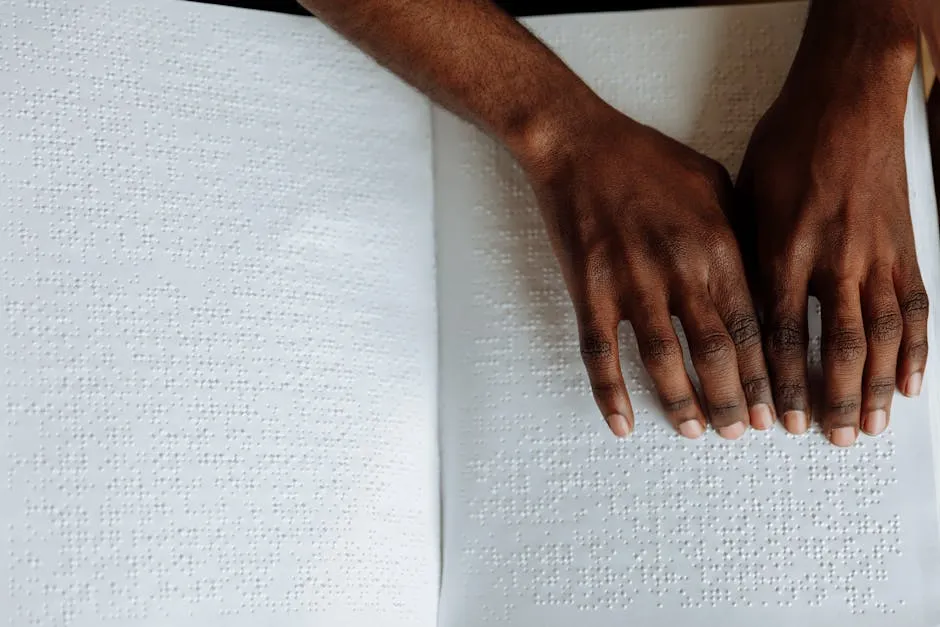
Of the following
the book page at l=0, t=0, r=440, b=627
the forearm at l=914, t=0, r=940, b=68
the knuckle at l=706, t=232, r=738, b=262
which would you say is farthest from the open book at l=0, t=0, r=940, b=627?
the forearm at l=914, t=0, r=940, b=68

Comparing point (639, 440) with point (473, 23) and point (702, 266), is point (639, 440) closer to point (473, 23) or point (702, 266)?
point (702, 266)

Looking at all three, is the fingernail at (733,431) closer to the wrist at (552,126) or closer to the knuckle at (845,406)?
the knuckle at (845,406)

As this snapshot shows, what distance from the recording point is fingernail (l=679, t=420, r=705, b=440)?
68 cm

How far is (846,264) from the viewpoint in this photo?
0.66 meters

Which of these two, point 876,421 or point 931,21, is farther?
point 876,421

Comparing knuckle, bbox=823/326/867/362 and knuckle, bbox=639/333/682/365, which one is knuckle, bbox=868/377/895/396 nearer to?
knuckle, bbox=823/326/867/362

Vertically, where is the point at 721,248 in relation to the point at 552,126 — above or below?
below

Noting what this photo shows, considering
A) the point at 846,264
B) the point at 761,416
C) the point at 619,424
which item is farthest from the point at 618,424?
the point at 846,264

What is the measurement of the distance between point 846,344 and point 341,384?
1.30 feet

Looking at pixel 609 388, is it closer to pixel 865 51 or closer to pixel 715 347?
pixel 715 347

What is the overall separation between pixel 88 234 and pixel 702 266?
48 cm

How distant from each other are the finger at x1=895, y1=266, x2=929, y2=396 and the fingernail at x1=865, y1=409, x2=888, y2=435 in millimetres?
30

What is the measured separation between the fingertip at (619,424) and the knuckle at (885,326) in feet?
0.65

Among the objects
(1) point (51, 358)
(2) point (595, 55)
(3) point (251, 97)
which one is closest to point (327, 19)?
(3) point (251, 97)
